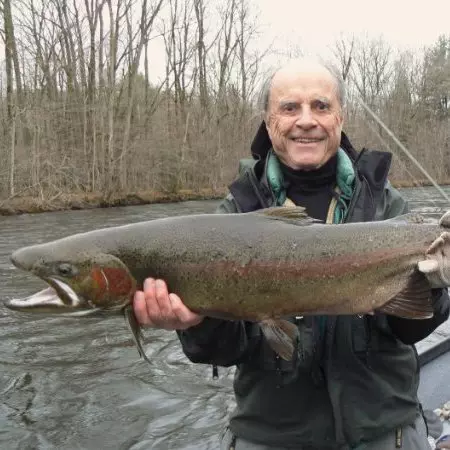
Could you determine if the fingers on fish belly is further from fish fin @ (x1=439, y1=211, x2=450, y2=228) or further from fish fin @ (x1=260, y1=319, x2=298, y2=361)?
fish fin @ (x1=260, y1=319, x2=298, y2=361)

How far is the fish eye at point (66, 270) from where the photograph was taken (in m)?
2.17

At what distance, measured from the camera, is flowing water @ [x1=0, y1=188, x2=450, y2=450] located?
5.21 metres

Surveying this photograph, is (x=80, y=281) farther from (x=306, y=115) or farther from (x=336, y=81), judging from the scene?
(x=336, y=81)

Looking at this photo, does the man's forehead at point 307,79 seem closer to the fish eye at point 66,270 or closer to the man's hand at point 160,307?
the man's hand at point 160,307

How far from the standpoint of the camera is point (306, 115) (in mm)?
2367

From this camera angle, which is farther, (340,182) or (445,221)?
(340,182)

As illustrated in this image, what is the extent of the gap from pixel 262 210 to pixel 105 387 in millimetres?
4702

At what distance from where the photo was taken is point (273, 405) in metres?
2.18

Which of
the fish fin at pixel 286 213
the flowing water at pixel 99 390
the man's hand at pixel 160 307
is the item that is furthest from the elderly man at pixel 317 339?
the flowing water at pixel 99 390

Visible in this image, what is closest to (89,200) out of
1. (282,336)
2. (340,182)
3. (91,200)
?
(91,200)

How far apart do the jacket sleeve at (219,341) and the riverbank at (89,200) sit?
20927 mm

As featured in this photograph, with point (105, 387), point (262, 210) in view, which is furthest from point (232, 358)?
point (105, 387)

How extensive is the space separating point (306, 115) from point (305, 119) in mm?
24

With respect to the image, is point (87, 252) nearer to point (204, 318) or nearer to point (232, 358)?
point (204, 318)
